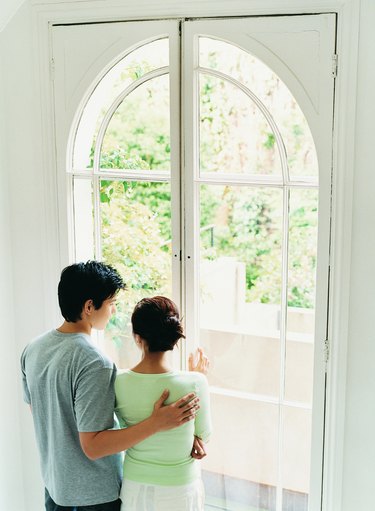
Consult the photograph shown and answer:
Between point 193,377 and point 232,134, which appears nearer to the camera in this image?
point 193,377

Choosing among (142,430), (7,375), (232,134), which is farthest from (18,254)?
(142,430)

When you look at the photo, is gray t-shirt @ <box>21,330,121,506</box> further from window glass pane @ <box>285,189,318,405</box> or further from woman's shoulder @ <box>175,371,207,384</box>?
window glass pane @ <box>285,189,318,405</box>

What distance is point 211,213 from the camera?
2.42 m

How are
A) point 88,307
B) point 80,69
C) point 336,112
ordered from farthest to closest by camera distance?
1. point 80,69
2. point 336,112
3. point 88,307

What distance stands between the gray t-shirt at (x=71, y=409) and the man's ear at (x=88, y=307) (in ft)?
0.23

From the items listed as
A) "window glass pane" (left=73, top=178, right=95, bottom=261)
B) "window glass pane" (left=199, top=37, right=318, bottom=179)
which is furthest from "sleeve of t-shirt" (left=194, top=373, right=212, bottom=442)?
"window glass pane" (left=73, top=178, right=95, bottom=261)

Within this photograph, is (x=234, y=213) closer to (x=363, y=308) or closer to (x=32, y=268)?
(x=363, y=308)

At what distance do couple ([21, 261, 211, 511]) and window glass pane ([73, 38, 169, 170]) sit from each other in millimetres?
734

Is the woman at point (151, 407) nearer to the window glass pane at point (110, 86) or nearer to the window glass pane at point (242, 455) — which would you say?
the window glass pane at point (242, 455)

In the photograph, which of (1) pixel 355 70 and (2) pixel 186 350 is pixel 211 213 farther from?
(1) pixel 355 70

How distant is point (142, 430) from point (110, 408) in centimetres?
11

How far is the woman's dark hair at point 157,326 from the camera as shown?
195 cm

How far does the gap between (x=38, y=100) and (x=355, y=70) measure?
1215 millimetres

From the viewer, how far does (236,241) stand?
243 cm
